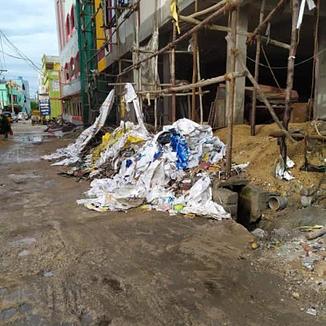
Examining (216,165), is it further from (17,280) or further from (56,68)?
(56,68)

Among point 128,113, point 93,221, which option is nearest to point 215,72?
point 128,113

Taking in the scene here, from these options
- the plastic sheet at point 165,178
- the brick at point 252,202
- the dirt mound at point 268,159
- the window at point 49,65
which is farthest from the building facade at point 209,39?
the window at point 49,65

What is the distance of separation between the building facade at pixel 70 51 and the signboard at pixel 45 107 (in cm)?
1241

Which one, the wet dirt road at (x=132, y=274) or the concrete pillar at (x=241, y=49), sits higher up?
the concrete pillar at (x=241, y=49)

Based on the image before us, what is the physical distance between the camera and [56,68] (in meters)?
Result: 46.0

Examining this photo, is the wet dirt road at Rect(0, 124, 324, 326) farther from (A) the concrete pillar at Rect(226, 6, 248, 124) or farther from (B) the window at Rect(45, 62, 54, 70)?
(B) the window at Rect(45, 62, 54, 70)

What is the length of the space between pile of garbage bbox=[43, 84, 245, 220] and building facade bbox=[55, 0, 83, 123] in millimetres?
15597

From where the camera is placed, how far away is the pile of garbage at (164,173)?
510cm

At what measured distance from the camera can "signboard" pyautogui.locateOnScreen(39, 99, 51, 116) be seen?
41844 millimetres

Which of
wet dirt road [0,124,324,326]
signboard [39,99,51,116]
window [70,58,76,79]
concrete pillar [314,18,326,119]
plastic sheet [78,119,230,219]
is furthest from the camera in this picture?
signboard [39,99,51,116]

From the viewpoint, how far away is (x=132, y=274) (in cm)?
321

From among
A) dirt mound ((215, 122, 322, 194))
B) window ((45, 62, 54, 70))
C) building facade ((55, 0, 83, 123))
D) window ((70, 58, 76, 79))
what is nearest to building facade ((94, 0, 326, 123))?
dirt mound ((215, 122, 322, 194))

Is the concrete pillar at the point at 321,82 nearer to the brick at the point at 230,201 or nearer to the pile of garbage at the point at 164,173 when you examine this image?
the pile of garbage at the point at 164,173

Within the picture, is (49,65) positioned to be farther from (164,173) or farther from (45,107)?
(164,173)
